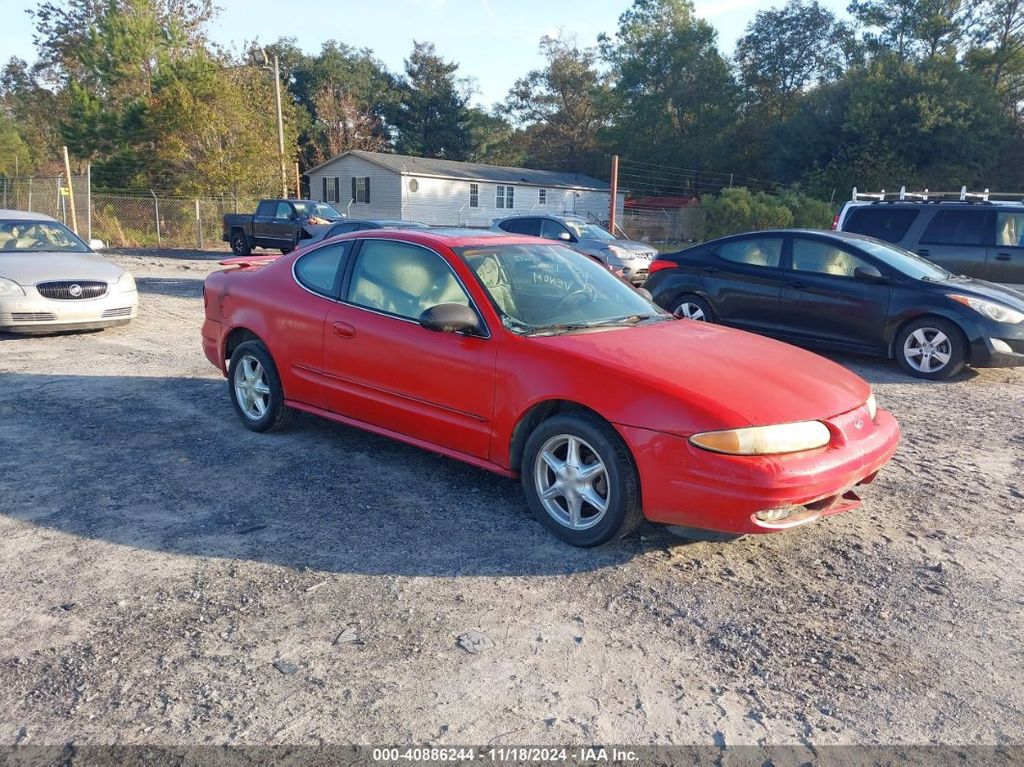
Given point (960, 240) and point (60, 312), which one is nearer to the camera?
point (60, 312)

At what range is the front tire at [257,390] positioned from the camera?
18.9ft

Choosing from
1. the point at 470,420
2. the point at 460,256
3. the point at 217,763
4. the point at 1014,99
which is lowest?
the point at 217,763

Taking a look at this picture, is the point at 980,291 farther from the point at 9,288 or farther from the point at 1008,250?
the point at 9,288

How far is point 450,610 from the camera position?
3.48 meters

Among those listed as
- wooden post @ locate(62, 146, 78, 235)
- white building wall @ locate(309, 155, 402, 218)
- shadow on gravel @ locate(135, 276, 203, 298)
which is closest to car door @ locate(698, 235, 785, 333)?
shadow on gravel @ locate(135, 276, 203, 298)

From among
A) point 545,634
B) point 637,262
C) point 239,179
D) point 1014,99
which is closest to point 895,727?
point 545,634

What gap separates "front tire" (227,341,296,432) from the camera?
18.9 ft

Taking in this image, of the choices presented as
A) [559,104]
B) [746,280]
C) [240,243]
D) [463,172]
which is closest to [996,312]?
[746,280]

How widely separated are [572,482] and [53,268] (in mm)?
8466

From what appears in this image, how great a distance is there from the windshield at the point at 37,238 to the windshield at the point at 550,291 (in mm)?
8304

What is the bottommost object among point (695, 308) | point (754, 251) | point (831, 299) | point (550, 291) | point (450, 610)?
point (450, 610)

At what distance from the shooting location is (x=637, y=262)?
53.3 feet

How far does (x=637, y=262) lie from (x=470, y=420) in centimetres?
1234

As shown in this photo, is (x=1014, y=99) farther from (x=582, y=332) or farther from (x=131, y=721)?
(x=131, y=721)
